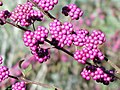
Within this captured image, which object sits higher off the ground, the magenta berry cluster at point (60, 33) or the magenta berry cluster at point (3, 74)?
the magenta berry cluster at point (60, 33)

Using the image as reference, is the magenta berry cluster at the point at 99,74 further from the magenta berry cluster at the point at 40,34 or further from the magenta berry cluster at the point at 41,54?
the magenta berry cluster at the point at 40,34

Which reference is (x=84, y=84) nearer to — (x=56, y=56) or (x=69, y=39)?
(x=56, y=56)

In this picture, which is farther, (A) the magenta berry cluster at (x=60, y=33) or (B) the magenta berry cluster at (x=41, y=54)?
(B) the magenta berry cluster at (x=41, y=54)

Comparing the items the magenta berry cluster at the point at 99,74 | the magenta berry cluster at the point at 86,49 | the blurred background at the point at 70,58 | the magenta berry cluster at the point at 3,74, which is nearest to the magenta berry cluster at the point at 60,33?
the magenta berry cluster at the point at 86,49

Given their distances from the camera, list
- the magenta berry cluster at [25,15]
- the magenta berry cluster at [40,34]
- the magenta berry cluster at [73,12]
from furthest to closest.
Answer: the magenta berry cluster at [73,12] → the magenta berry cluster at [25,15] → the magenta berry cluster at [40,34]

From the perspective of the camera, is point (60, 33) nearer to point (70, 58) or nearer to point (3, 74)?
point (3, 74)

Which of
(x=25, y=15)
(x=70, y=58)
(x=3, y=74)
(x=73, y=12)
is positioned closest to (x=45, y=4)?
(x=25, y=15)

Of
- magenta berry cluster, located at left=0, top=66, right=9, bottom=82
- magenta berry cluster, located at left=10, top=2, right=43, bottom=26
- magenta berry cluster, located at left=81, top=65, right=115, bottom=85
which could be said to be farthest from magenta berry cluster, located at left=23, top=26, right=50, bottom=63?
magenta berry cluster, located at left=81, top=65, right=115, bottom=85

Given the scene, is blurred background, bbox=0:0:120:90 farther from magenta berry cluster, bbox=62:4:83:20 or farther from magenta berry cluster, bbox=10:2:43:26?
magenta berry cluster, bbox=10:2:43:26

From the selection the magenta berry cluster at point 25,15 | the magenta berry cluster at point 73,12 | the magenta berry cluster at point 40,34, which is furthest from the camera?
the magenta berry cluster at point 73,12

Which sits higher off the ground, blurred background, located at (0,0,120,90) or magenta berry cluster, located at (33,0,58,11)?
magenta berry cluster, located at (33,0,58,11)
